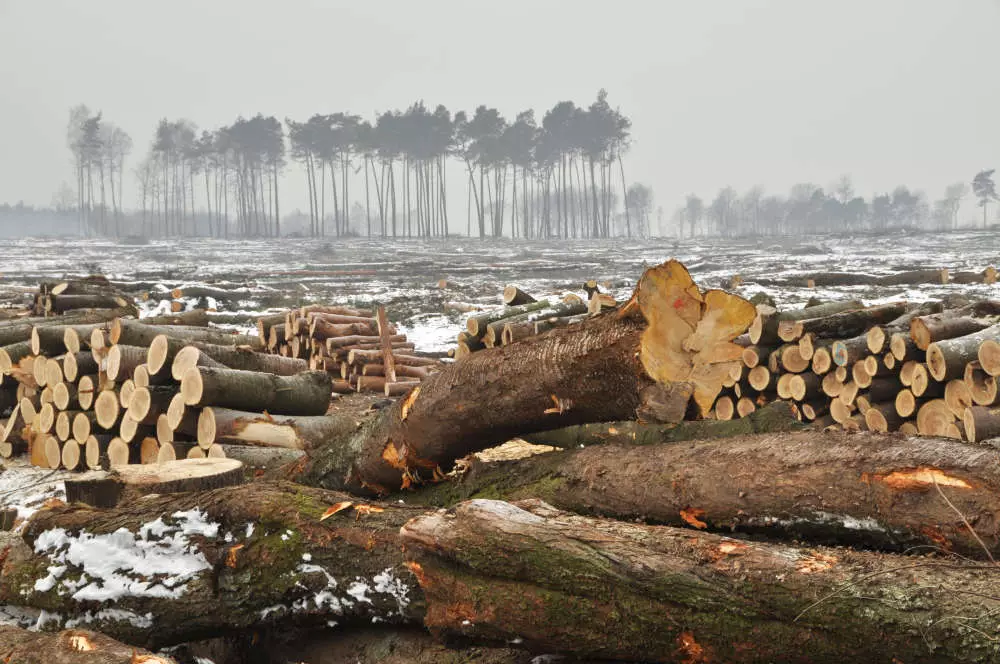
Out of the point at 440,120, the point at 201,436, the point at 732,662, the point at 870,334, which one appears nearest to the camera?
the point at 732,662

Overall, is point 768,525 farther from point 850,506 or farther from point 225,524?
point 225,524

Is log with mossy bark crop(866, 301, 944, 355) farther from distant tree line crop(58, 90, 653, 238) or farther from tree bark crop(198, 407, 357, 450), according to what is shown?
distant tree line crop(58, 90, 653, 238)

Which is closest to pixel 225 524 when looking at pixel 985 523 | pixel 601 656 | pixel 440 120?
pixel 601 656

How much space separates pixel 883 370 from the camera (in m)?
7.55

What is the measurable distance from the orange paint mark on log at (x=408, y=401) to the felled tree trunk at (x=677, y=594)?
122 cm

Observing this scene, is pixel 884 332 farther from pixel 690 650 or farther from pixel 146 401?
pixel 146 401

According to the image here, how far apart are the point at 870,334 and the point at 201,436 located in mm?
6583

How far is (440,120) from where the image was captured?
Result: 75.0 m

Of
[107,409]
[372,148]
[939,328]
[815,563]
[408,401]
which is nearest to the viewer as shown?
[815,563]

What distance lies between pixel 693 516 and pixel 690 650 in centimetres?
79

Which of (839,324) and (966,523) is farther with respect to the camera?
(839,324)

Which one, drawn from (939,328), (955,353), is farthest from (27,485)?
(939,328)

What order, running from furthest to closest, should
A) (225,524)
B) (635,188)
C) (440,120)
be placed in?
(635,188) → (440,120) → (225,524)

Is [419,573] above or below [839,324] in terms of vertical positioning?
below
